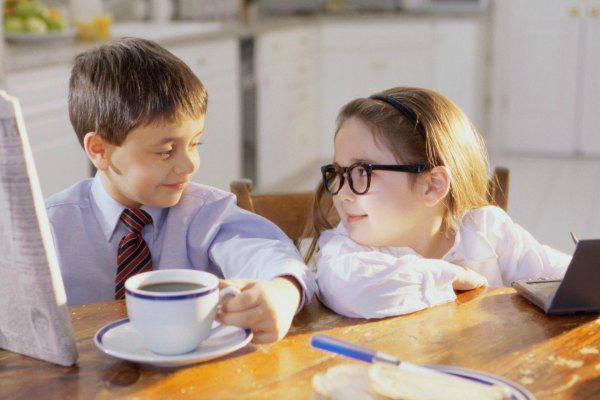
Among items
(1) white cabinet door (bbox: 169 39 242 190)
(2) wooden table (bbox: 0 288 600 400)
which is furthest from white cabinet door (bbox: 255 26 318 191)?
(2) wooden table (bbox: 0 288 600 400)

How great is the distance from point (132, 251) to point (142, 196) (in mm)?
91

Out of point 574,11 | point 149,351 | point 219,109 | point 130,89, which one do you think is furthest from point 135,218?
point 574,11

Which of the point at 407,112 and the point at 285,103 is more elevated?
the point at 407,112

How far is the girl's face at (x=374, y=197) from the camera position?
1.40 meters

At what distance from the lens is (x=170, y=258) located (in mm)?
1457

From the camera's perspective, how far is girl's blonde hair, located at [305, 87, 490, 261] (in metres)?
1.42

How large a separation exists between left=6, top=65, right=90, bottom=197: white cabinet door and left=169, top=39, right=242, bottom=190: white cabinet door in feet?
2.90

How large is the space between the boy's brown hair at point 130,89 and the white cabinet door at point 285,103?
11.3 ft

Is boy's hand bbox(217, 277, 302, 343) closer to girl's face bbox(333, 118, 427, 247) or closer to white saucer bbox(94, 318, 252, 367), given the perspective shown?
white saucer bbox(94, 318, 252, 367)

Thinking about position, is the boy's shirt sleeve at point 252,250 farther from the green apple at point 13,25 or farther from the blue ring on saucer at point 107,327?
the green apple at point 13,25

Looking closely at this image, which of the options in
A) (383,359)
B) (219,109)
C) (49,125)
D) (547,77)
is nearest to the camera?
(383,359)

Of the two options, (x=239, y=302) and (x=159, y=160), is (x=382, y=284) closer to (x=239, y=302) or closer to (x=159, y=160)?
(x=239, y=302)

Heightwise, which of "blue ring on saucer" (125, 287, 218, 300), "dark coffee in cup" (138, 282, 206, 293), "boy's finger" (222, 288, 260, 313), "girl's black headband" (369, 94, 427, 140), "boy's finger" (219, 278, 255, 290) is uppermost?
"girl's black headband" (369, 94, 427, 140)

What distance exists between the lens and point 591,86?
20.3 ft
